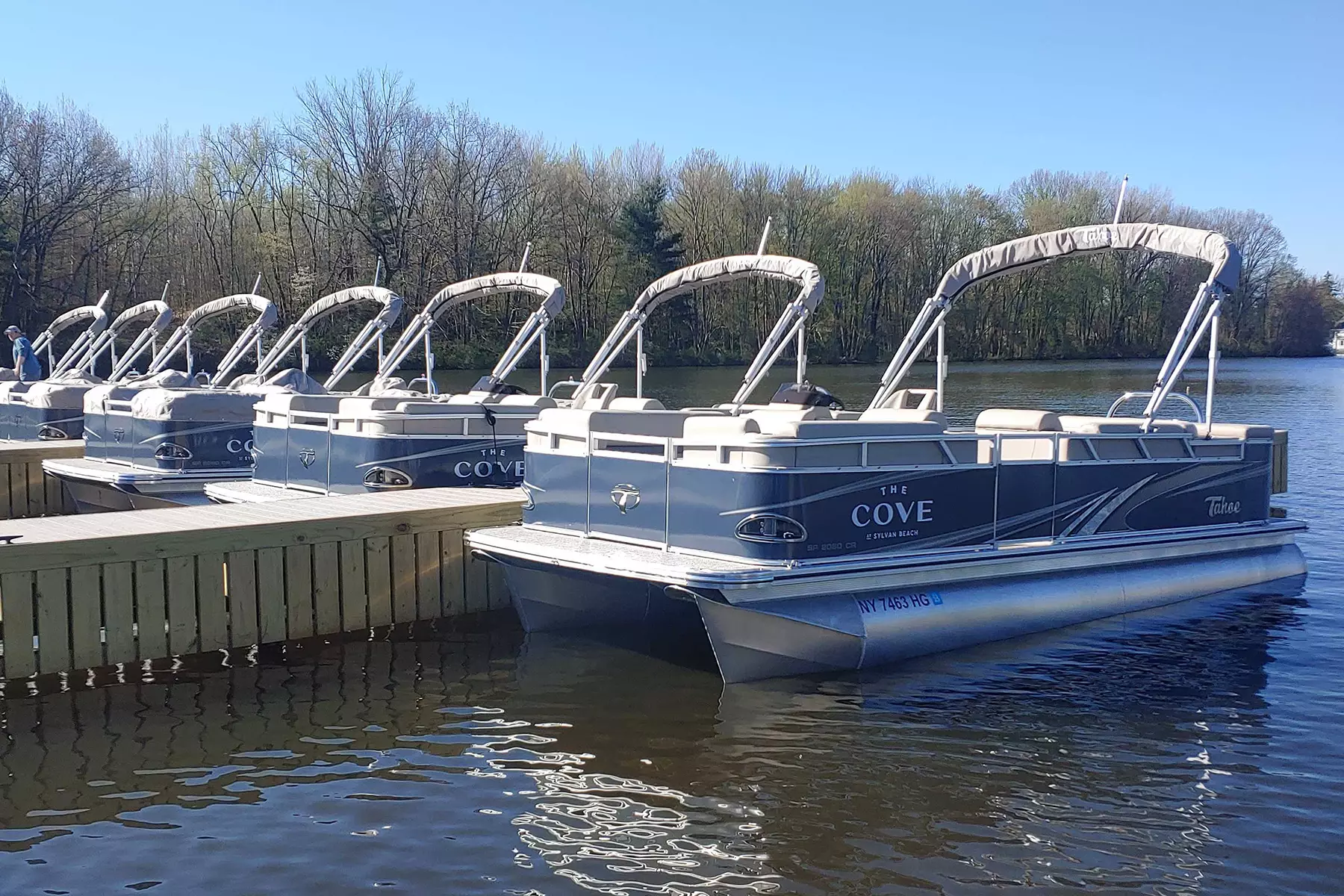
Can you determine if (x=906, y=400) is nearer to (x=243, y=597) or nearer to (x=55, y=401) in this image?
(x=243, y=597)

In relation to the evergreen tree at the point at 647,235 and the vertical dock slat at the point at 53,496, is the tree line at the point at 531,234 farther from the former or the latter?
the vertical dock slat at the point at 53,496

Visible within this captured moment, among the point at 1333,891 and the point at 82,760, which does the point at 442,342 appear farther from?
the point at 1333,891

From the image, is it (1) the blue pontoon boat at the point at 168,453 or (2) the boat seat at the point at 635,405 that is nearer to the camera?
(2) the boat seat at the point at 635,405

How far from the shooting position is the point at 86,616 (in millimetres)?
8539

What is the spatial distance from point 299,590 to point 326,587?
0.24 metres

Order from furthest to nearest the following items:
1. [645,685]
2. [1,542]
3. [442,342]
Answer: [442,342]
[645,685]
[1,542]

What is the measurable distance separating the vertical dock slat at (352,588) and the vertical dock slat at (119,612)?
5.45 ft

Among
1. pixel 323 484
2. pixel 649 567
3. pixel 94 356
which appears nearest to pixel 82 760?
pixel 649 567

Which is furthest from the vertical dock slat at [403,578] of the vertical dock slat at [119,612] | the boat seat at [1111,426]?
the boat seat at [1111,426]

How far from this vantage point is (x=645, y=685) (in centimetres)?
889

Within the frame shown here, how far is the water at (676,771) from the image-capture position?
583 cm

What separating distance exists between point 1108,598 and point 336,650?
6512 mm

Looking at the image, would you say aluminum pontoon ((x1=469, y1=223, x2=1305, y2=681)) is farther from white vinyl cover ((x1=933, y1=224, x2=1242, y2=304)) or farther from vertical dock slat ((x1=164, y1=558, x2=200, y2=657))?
vertical dock slat ((x1=164, y1=558, x2=200, y2=657))

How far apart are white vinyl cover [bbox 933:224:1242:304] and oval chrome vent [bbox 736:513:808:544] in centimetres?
393
